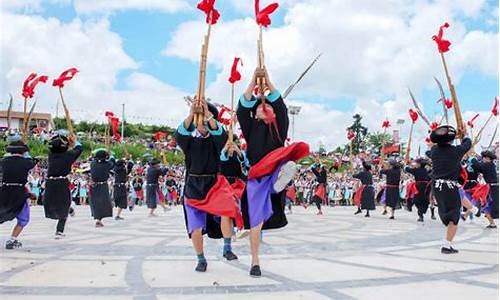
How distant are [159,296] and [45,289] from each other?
105 cm

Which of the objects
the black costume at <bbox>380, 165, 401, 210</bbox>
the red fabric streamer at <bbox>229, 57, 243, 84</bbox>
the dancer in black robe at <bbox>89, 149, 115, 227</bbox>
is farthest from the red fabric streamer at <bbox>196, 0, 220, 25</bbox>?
the black costume at <bbox>380, 165, 401, 210</bbox>

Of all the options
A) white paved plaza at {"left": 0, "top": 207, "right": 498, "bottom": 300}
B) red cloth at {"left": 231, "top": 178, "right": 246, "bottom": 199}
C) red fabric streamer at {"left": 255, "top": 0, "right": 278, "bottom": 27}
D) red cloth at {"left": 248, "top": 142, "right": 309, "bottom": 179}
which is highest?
red fabric streamer at {"left": 255, "top": 0, "right": 278, "bottom": 27}

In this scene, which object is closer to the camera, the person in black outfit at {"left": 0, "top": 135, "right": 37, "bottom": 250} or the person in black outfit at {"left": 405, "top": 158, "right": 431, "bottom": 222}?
the person in black outfit at {"left": 0, "top": 135, "right": 37, "bottom": 250}

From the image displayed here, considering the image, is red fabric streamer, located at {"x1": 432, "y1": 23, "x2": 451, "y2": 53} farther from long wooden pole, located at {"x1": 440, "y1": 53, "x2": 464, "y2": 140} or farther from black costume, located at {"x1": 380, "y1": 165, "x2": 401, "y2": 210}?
black costume, located at {"x1": 380, "y1": 165, "x2": 401, "y2": 210}

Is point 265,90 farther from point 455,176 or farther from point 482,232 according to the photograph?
point 482,232

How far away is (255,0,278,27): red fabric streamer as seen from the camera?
5355mm

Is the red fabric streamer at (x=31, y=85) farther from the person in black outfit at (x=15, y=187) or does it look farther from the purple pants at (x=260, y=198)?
the purple pants at (x=260, y=198)

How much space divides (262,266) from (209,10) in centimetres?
288

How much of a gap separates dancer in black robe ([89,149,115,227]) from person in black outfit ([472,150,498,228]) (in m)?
7.38

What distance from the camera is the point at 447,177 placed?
683cm

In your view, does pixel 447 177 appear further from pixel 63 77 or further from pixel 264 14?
pixel 63 77

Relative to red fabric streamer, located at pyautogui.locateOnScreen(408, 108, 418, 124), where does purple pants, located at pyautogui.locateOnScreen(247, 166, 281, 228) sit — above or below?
below

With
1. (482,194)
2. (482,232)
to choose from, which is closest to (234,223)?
(482,232)

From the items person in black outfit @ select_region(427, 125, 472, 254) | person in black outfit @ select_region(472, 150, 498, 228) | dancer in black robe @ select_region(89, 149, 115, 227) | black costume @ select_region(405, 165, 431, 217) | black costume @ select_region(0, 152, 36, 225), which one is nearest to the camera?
person in black outfit @ select_region(427, 125, 472, 254)
